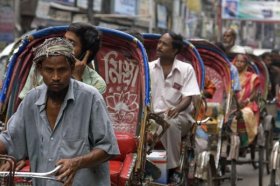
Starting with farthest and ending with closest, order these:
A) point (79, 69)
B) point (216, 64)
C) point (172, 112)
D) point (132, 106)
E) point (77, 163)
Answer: point (216, 64) < point (172, 112) < point (132, 106) < point (79, 69) < point (77, 163)

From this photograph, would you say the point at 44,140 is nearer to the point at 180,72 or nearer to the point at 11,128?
the point at 11,128

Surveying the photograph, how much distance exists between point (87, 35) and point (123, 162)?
90 centimetres

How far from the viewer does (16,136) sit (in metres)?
3.63

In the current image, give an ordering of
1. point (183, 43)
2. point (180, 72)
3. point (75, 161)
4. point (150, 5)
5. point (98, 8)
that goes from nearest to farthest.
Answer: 1. point (75, 161)
2. point (180, 72)
3. point (183, 43)
4. point (98, 8)
5. point (150, 5)

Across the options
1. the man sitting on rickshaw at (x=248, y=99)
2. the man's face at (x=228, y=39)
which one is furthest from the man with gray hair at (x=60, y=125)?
the man's face at (x=228, y=39)

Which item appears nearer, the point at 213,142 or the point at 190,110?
the point at 190,110

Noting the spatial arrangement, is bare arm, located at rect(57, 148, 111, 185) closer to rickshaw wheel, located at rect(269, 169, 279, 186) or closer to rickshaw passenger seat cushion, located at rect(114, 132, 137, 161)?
rickshaw passenger seat cushion, located at rect(114, 132, 137, 161)

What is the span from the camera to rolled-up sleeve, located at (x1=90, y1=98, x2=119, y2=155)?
358 cm

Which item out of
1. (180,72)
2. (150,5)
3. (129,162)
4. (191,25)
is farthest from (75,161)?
(191,25)

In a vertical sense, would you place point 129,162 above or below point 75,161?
below

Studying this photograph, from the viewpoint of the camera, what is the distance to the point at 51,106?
11.8 ft

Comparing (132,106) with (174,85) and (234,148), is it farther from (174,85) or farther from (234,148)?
(234,148)

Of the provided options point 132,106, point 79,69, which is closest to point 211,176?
point 132,106

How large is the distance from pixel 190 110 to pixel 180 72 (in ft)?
1.36
